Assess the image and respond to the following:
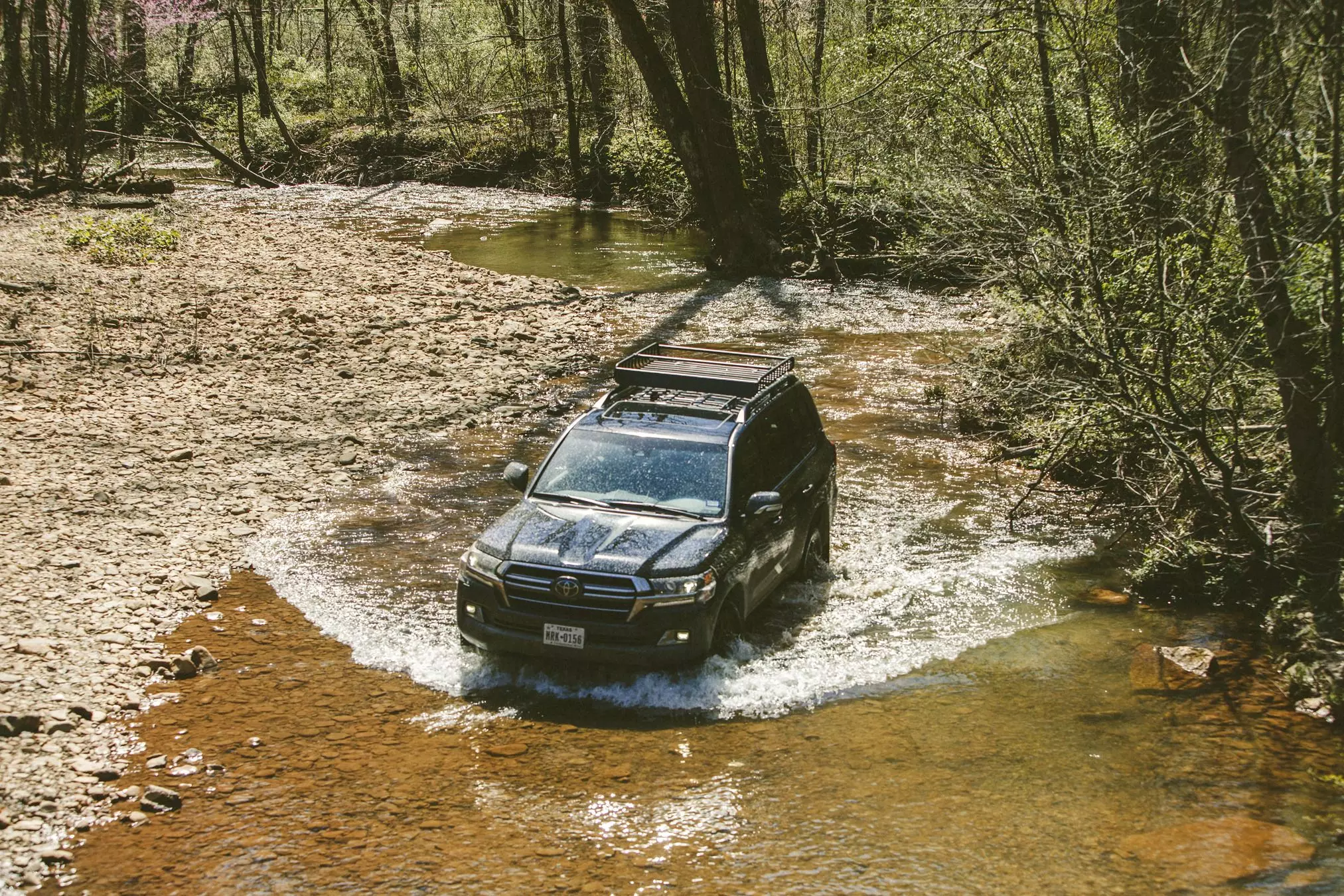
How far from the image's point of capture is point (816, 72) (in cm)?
2492

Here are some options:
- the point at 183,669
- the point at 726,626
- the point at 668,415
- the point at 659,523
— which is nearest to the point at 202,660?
the point at 183,669

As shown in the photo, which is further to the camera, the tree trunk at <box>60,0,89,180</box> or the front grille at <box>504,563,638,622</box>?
the tree trunk at <box>60,0,89,180</box>

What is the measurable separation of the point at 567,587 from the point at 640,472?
148cm

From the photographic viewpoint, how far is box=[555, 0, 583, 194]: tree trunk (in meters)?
33.3

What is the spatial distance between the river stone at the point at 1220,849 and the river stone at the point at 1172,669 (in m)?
1.83

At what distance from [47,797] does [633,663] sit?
3614 millimetres

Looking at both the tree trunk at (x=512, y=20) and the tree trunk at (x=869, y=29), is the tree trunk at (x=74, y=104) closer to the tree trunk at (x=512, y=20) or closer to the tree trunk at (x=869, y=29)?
the tree trunk at (x=512, y=20)

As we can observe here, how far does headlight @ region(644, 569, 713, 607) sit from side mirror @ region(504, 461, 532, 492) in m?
1.83

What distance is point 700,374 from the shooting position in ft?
33.7

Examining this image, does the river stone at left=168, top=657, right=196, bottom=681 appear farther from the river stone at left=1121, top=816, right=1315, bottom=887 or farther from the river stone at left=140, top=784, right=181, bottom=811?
the river stone at left=1121, top=816, right=1315, bottom=887

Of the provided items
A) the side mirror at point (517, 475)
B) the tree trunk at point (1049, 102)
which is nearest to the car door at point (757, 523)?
the side mirror at point (517, 475)

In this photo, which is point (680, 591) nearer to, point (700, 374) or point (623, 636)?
point (623, 636)

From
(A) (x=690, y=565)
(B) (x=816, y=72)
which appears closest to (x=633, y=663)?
(A) (x=690, y=565)

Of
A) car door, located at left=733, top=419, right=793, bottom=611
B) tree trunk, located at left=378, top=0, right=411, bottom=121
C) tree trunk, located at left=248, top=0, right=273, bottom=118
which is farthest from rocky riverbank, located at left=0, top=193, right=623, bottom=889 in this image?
tree trunk, located at left=378, top=0, right=411, bottom=121
